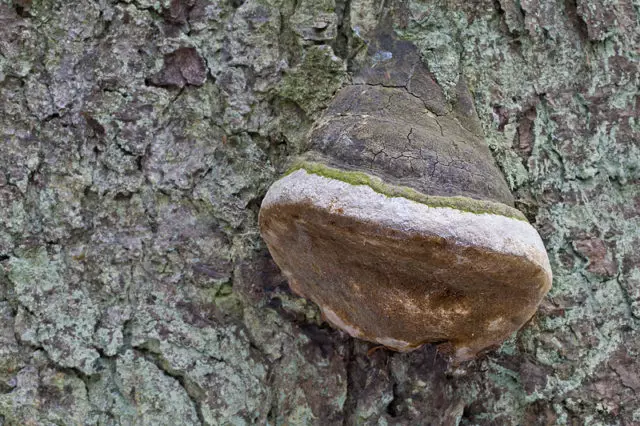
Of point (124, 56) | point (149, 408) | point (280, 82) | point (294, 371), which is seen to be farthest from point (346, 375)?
point (124, 56)

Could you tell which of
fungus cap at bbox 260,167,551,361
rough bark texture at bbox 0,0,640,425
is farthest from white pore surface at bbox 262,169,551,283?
rough bark texture at bbox 0,0,640,425

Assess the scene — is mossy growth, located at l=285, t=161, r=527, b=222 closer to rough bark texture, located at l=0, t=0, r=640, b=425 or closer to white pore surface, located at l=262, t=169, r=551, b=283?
white pore surface, located at l=262, t=169, r=551, b=283

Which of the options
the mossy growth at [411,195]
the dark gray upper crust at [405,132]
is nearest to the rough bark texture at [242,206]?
the dark gray upper crust at [405,132]

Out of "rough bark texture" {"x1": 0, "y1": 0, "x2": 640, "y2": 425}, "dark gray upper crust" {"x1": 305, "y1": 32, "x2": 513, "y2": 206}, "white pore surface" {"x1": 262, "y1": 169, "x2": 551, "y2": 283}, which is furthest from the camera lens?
"rough bark texture" {"x1": 0, "y1": 0, "x2": 640, "y2": 425}

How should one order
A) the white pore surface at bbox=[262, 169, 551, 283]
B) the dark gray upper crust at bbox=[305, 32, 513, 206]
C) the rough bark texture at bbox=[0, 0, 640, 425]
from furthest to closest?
the rough bark texture at bbox=[0, 0, 640, 425], the dark gray upper crust at bbox=[305, 32, 513, 206], the white pore surface at bbox=[262, 169, 551, 283]

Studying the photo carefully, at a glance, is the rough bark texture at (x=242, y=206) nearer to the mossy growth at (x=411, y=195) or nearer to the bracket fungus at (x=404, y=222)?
the bracket fungus at (x=404, y=222)

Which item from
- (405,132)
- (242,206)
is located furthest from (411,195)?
(242,206)

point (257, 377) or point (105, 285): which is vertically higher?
point (105, 285)

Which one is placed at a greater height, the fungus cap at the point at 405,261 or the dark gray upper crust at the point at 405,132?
the dark gray upper crust at the point at 405,132

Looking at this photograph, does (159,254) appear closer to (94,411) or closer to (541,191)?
(94,411)
